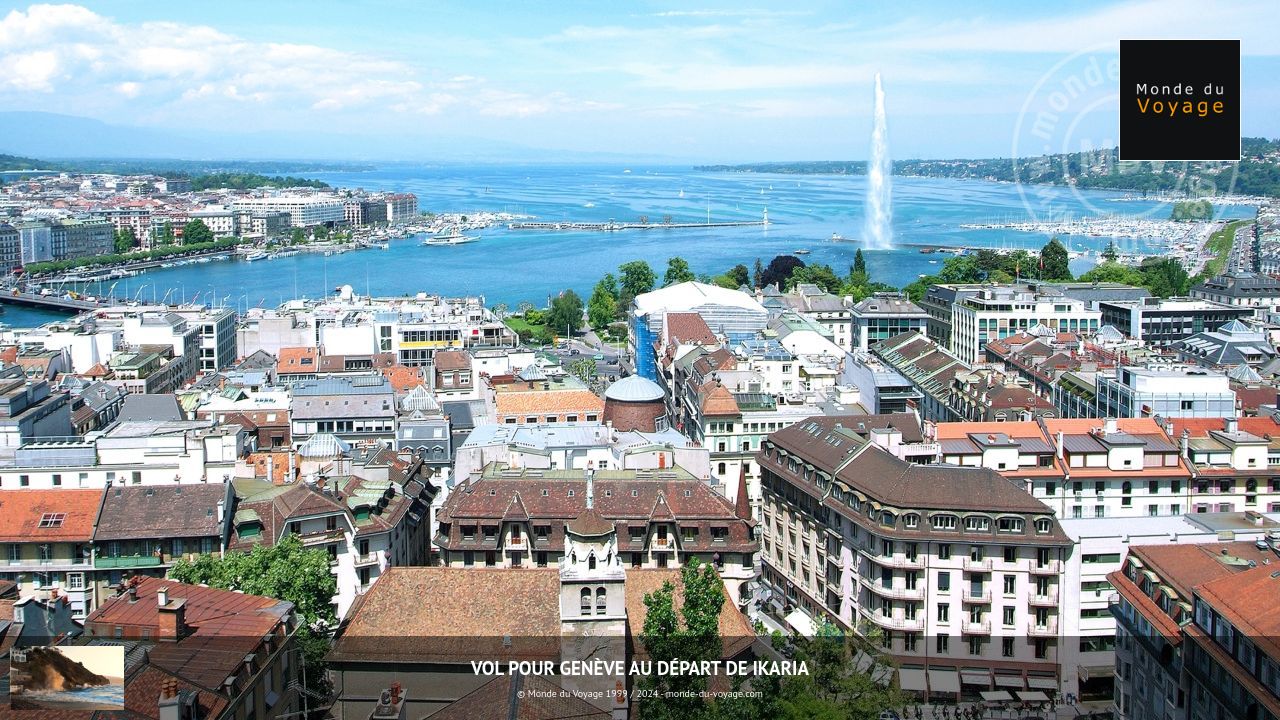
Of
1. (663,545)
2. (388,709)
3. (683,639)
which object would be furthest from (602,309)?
(388,709)

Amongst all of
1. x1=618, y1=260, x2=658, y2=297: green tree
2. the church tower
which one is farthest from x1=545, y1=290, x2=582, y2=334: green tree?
the church tower

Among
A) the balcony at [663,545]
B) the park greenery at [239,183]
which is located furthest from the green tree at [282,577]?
the park greenery at [239,183]

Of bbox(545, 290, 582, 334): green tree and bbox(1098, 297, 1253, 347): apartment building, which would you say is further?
bbox(545, 290, 582, 334): green tree

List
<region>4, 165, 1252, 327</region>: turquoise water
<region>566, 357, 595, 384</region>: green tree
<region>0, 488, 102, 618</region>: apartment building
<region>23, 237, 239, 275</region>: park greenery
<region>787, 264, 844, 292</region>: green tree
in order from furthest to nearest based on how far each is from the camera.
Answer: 1. <region>23, 237, 239, 275</region>: park greenery
2. <region>4, 165, 1252, 327</region>: turquoise water
3. <region>787, 264, 844, 292</region>: green tree
4. <region>566, 357, 595, 384</region>: green tree
5. <region>0, 488, 102, 618</region>: apartment building

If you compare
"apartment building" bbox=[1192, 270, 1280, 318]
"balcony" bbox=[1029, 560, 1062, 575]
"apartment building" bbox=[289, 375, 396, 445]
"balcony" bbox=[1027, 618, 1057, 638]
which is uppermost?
"apartment building" bbox=[1192, 270, 1280, 318]

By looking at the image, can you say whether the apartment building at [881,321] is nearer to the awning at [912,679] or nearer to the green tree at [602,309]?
the green tree at [602,309]

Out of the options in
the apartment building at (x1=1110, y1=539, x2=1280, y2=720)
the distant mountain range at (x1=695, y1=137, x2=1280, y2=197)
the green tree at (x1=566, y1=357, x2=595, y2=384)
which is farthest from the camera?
the green tree at (x1=566, y1=357, x2=595, y2=384)

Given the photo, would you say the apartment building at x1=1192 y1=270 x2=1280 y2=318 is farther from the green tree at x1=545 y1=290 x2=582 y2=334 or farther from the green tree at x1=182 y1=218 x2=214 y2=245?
the green tree at x1=182 y1=218 x2=214 y2=245

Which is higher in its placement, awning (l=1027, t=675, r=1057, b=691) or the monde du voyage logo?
the monde du voyage logo
